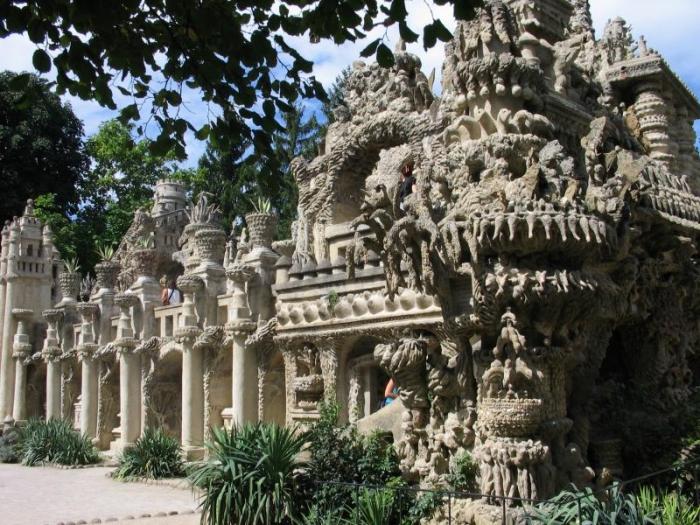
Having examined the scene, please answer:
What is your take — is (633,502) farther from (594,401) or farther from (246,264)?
(246,264)

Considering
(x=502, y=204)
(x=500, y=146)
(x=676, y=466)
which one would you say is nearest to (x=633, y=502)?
(x=676, y=466)

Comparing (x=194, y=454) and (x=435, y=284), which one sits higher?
(x=435, y=284)

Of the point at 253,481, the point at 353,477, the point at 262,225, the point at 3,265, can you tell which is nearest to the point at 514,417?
the point at 353,477

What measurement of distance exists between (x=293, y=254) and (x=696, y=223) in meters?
8.98

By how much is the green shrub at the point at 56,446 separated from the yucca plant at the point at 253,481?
37.2 feet

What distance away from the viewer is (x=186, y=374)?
18.2 metres

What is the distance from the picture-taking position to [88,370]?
23156 mm

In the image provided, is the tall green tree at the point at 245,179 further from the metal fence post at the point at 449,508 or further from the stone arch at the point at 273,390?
the metal fence post at the point at 449,508

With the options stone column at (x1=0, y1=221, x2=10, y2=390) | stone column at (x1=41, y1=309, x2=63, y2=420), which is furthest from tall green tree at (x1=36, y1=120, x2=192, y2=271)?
stone column at (x1=41, y1=309, x2=63, y2=420)

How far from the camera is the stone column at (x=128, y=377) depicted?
20.6m

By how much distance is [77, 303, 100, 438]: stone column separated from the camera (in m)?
23.0

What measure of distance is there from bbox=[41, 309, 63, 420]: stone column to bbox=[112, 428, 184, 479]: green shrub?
355 inches

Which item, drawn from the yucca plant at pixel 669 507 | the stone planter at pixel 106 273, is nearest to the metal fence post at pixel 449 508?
the yucca plant at pixel 669 507

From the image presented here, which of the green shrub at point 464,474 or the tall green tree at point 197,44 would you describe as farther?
the green shrub at point 464,474
